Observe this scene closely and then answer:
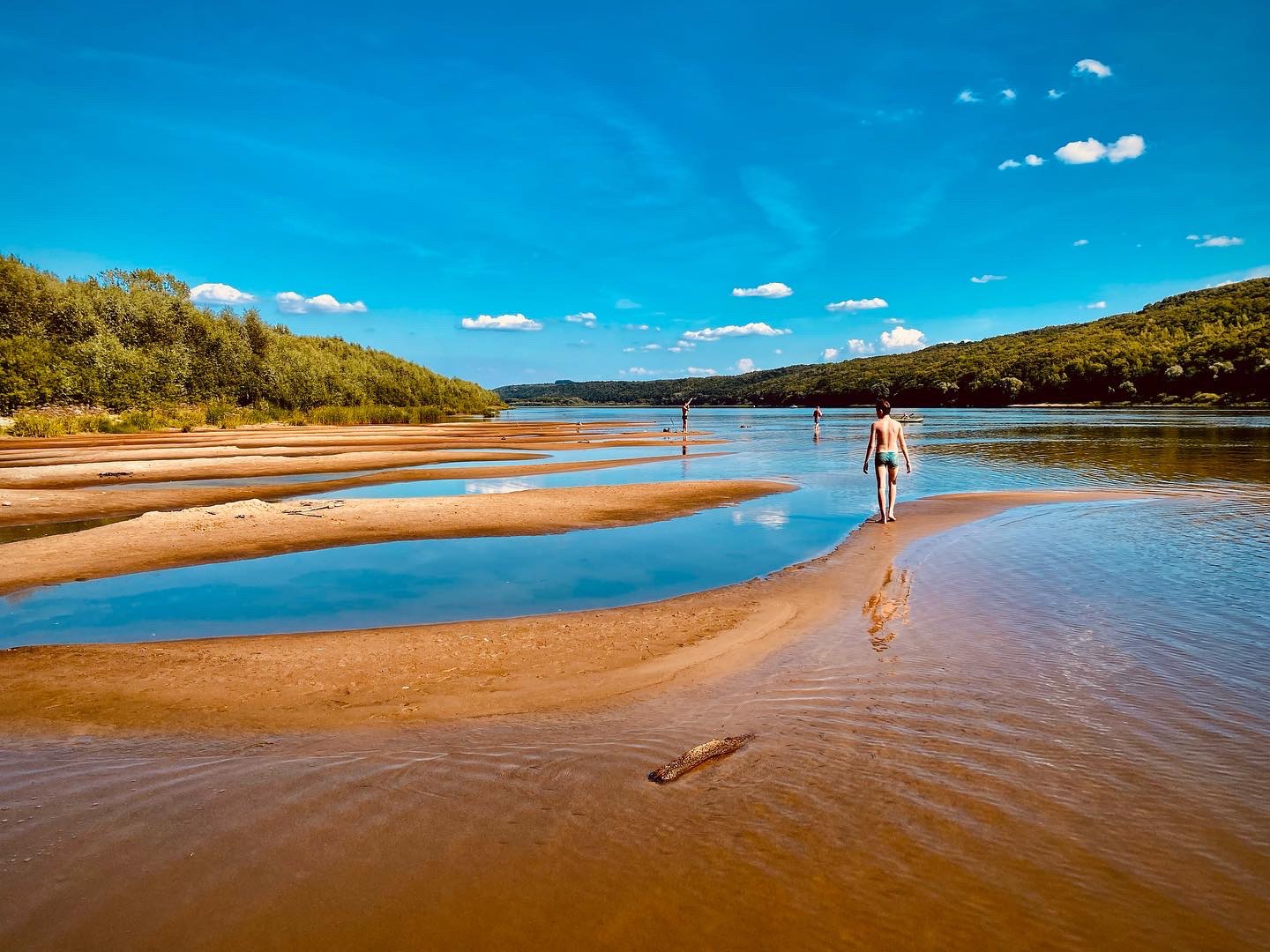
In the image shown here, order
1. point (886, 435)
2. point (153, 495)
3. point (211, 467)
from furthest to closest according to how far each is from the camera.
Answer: point (211, 467)
point (153, 495)
point (886, 435)

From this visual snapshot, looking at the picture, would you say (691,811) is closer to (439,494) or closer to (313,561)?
(313,561)

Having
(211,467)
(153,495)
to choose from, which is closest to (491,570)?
(153,495)

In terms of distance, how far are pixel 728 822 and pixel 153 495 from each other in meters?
23.6

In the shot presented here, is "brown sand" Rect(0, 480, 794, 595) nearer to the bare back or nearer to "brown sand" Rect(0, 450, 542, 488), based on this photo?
the bare back

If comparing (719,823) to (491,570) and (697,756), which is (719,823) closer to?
(697,756)

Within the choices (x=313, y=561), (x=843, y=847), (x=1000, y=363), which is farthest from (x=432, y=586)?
(x=1000, y=363)

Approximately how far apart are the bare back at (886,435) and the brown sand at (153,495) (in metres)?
16.7

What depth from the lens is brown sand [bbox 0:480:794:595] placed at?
41.6 ft

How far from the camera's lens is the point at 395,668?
23.9 ft

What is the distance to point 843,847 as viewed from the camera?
3.93 m

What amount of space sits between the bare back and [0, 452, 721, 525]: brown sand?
16.7 metres

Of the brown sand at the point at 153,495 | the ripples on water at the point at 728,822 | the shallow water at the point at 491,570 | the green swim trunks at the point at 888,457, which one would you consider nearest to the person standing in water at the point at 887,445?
the green swim trunks at the point at 888,457

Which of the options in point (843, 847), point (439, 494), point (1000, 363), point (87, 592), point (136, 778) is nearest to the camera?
point (843, 847)

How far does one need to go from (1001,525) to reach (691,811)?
14822 mm
